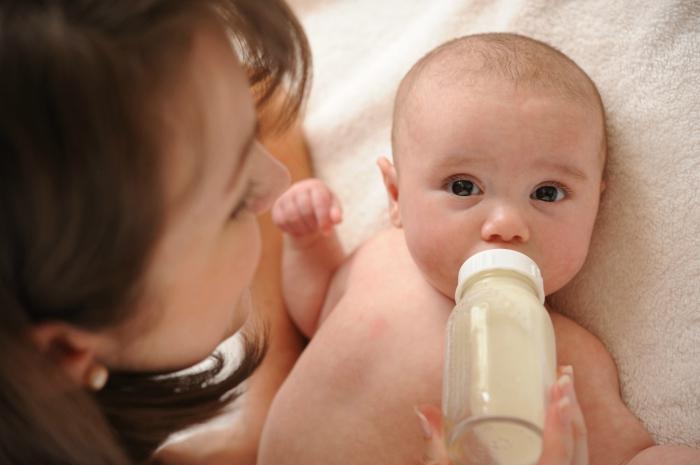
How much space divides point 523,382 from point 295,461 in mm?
464

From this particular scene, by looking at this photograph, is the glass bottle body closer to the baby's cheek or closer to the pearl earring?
the baby's cheek

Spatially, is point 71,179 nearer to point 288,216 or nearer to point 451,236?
point 451,236

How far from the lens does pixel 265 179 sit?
79 centimetres

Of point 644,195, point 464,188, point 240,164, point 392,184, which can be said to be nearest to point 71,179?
point 240,164

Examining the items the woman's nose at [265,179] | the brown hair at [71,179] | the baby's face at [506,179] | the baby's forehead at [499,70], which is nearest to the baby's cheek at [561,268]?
the baby's face at [506,179]

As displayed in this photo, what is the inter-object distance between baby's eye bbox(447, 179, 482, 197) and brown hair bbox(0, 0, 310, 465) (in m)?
0.42

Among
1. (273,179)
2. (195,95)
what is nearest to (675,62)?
(273,179)

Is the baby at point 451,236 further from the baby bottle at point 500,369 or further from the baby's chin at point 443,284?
the baby bottle at point 500,369

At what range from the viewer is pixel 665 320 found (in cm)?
100

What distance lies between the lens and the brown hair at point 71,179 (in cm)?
52

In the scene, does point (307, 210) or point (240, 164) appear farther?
point (307, 210)

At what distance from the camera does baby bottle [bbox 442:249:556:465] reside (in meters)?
0.72

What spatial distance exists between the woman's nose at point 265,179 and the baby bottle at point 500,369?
25 centimetres

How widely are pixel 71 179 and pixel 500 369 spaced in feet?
1.50
